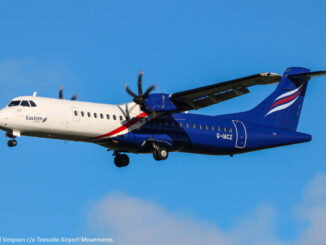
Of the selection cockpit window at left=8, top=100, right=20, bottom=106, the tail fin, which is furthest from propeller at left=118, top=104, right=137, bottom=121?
the tail fin

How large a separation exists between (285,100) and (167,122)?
6.92 meters

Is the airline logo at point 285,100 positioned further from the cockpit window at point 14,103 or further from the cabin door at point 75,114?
the cockpit window at point 14,103

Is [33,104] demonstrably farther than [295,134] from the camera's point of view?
No

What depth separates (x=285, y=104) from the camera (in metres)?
31.9

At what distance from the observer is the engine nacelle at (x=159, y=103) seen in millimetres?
27328

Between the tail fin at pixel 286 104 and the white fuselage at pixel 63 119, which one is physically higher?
the tail fin at pixel 286 104

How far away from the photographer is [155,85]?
2728 centimetres

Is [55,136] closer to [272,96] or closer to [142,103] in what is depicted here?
[142,103]

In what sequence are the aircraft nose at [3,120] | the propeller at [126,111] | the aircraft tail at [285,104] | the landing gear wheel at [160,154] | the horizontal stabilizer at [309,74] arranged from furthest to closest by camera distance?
the aircraft tail at [285,104], the horizontal stabilizer at [309,74], the landing gear wheel at [160,154], the propeller at [126,111], the aircraft nose at [3,120]

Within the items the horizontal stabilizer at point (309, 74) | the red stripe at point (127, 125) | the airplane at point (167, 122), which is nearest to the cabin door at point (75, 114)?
the airplane at point (167, 122)

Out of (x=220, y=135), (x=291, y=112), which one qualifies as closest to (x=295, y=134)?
(x=291, y=112)

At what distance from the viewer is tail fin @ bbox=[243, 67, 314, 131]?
31406mm

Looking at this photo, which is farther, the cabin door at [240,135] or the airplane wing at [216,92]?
the cabin door at [240,135]

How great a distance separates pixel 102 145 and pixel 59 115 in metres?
2.74
